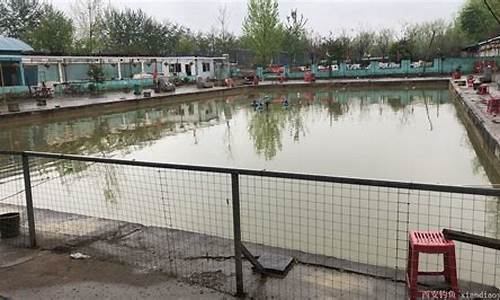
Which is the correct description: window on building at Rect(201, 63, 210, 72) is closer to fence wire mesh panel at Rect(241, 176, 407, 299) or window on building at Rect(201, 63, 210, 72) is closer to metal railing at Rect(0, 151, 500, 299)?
metal railing at Rect(0, 151, 500, 299)

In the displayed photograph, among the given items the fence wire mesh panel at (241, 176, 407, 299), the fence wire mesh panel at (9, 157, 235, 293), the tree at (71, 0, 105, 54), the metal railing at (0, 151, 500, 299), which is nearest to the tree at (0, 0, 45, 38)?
the tree at (71, 0, 105, 54)

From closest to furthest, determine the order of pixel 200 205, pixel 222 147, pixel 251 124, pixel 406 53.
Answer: pixel 200 205
pixel 222 147
pixel 251 124
pixel 406 53

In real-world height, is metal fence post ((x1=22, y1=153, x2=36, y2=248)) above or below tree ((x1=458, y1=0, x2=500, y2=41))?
below

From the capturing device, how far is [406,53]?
3981 cm

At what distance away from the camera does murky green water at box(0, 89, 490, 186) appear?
9.42 m

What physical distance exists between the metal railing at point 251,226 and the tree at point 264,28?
37.4 meters

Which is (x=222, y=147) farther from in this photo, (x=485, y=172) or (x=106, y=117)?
(x=106, y=117)

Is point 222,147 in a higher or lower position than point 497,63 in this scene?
lower

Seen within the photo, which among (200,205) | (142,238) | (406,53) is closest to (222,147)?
(200,205)

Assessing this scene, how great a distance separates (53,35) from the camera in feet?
118

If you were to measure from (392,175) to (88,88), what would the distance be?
24523mm

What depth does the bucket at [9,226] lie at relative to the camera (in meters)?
4.70

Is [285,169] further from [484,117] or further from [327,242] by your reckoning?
[484,117]

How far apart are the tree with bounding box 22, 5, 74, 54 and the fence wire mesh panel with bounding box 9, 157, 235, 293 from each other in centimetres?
2857
